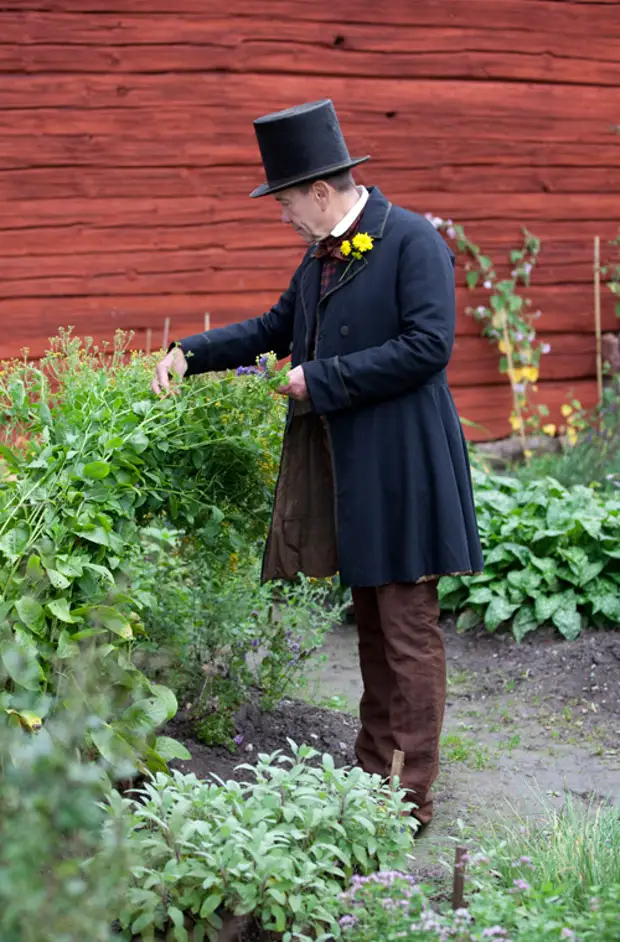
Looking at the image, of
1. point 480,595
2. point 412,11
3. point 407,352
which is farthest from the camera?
point 412,11

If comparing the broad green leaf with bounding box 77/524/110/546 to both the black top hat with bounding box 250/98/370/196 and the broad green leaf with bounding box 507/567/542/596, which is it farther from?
the broad green leaf with bounding box 507/567/542/596

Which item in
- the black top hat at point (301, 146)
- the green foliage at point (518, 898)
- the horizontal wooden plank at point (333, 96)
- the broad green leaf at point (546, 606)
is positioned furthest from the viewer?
the horizontal wooden plank at point (333, 96)

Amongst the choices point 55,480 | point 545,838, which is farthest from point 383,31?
point 545,838

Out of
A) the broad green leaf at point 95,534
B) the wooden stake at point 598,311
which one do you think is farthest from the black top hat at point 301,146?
the wooden stake at point 598,311

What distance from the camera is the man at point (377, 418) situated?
3.15m

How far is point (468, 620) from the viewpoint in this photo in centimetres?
517

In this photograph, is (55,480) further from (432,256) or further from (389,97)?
(389,97)

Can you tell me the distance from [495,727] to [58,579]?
204 centimetres

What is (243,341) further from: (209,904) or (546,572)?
(546,572)

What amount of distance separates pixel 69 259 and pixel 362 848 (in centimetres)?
397

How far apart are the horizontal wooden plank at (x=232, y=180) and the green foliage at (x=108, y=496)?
2601 mm

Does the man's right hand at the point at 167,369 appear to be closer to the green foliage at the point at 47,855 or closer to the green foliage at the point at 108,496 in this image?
the green foliage at the point at 108,496

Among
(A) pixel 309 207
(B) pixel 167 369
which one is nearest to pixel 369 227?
(A) pixel 309 207

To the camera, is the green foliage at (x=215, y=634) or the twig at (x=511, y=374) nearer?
the green foliage at (x=215, y=634)
